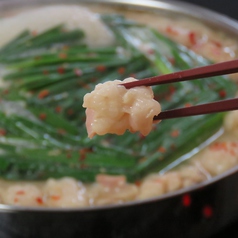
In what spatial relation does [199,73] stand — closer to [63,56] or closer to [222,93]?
[222,93]

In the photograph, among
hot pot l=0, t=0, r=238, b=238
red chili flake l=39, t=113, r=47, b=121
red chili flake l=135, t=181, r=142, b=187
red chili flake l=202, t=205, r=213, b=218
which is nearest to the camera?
hot pot l=0, t=0, r=238, b=238

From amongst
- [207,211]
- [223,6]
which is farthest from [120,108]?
[223,6]

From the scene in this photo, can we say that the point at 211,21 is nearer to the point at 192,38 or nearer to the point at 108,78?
the point at 192,38

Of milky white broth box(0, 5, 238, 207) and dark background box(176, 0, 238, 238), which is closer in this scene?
milky white broth box(0, 5, 238, 207)

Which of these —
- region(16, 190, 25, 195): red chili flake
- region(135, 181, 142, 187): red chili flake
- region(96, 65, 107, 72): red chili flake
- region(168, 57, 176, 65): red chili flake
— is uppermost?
region(96, 65, 107, 72): red chili flake

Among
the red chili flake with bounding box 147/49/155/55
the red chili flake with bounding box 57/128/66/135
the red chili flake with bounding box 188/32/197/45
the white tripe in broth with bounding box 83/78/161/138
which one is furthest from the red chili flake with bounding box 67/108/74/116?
the white tripe in broth with bounding box 83/78/161/138

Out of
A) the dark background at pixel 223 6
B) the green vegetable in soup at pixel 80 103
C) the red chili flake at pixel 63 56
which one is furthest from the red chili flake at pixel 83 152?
the dark background at pixel 223 6

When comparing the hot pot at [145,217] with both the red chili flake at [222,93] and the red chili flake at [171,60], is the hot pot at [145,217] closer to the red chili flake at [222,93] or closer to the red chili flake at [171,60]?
the red chili flake at [222,93]

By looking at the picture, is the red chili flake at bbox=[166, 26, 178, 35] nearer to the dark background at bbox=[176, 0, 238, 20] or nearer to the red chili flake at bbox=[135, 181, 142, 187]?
the dark background at bbox=[176, 0, 238, 20]
